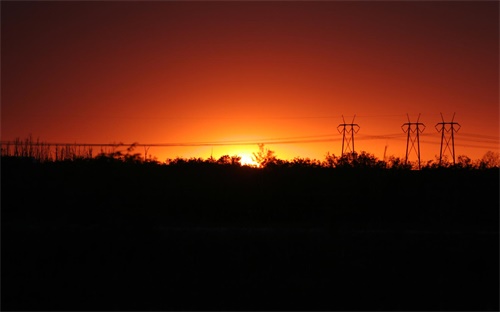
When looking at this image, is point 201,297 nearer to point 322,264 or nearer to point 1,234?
point 322,264

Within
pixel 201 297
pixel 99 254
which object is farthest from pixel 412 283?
pixel 99 254

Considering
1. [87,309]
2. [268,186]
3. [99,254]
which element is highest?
[268,186]

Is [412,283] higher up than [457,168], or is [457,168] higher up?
[457,168]

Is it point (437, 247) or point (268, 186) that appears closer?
point (437, 247)

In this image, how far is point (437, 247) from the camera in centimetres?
2898

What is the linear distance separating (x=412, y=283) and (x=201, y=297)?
8.17 metres

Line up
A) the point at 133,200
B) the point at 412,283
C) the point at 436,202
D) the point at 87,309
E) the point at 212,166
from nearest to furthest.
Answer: the point at 87,309 < the point at 412,283 < the point at 133,200 < the point at 436,202 < the point at 212,166

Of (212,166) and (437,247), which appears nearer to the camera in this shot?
(437,247)

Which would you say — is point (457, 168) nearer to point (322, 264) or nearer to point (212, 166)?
point (212, 166)

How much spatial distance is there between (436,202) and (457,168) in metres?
5.05

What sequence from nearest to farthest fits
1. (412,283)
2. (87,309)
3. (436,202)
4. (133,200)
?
(87,309), (412,283), (133,200), (436,202)

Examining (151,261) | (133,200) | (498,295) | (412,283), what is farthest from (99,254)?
(498,295)

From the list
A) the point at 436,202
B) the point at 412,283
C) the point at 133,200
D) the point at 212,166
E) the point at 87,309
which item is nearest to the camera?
the point at 87,309

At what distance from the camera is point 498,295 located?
89.1 ft
